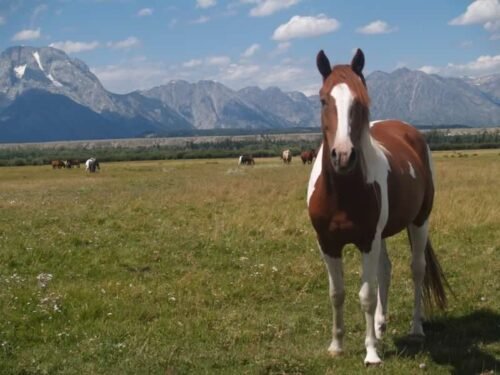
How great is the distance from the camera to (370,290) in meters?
6.70

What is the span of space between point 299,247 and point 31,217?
32.9 feet

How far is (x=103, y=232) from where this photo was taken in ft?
52.8

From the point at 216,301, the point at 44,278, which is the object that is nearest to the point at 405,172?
the point at 216,301

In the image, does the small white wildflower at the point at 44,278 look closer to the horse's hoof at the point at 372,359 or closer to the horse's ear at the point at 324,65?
the horse's hoof at the point at 372,359

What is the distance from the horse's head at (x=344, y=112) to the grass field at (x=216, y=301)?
99.7 inches

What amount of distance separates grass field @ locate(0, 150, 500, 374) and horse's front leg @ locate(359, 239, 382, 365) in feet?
0.62

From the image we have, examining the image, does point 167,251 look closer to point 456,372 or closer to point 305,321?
point 305,321

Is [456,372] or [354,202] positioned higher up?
[354,202]

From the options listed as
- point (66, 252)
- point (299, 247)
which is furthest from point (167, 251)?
point (299, 247)

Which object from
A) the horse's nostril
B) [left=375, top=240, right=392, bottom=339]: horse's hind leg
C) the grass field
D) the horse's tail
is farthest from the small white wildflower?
the horse's nostril

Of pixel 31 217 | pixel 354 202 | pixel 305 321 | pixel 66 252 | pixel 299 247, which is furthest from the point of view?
pixel 31 217

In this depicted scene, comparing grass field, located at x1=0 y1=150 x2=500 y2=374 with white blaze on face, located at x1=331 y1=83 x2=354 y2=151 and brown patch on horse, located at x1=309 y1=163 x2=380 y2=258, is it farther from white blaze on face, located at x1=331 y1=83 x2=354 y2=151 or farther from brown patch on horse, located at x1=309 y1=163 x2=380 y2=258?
white blaze on face, located at x1=331 y1=83 x2=354 y2=151

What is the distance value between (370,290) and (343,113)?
84.8 inches

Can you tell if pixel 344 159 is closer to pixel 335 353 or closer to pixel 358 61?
pixel 358 61
